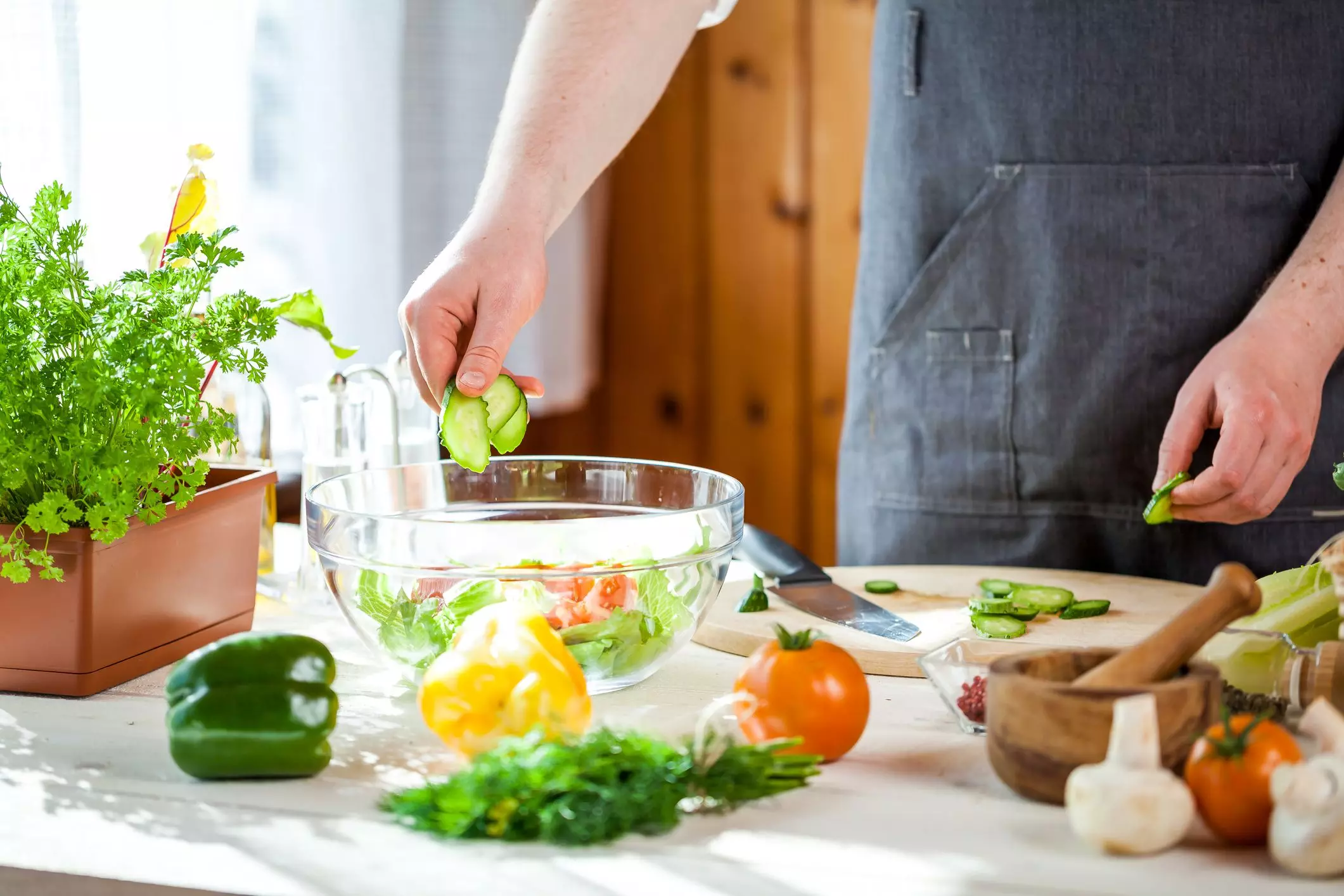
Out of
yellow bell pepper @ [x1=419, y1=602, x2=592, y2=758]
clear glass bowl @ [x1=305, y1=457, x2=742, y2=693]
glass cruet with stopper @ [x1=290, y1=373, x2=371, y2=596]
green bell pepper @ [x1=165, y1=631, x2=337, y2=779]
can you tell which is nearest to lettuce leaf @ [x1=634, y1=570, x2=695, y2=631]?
clear glass bowl @ [x1=305, y1=457, x2=742, y2=693]

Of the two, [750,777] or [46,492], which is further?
[46,492]

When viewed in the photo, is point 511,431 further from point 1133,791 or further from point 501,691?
point 1133,791

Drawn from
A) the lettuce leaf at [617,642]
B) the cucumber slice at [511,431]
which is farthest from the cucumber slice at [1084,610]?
the cucumber slice at [511,431]

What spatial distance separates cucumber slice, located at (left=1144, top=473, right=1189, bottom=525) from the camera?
1304 millimetres

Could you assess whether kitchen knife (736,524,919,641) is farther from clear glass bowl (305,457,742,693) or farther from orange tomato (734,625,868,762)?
orange tomato (734,625,868,762)

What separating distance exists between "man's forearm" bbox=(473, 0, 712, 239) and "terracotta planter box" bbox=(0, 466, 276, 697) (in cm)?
39

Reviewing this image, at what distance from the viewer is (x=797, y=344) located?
10.4 ft

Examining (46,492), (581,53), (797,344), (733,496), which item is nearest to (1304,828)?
(733,496)

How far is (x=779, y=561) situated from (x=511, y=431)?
1.18 feet

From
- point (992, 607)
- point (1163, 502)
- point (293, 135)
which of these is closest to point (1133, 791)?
point (992, 607)

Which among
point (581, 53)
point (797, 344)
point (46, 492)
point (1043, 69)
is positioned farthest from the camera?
point (797, 344)

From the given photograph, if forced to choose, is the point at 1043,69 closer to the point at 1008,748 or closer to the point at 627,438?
the point at 1008,748

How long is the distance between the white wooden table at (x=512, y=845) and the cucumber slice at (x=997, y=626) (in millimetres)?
244

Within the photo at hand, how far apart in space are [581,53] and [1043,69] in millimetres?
566
